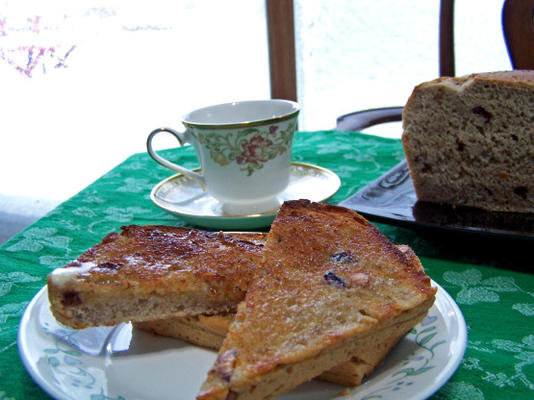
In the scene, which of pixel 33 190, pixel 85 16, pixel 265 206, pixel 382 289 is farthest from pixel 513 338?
pixel 85 16

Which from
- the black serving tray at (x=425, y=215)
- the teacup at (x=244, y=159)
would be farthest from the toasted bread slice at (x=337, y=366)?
the teacup at (x=244, y=159)

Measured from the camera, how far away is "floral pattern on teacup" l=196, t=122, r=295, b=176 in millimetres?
1542

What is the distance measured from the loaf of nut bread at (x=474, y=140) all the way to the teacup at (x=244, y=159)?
404 millimetres

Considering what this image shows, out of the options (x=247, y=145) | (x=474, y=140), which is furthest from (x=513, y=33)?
(x=247, y=145)

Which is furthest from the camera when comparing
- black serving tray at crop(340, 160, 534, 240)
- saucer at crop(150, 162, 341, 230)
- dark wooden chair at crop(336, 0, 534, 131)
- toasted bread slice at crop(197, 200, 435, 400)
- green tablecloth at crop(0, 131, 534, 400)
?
dark wooden chair at crop(336, 0, 534, 131)

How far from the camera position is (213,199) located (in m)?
1.73

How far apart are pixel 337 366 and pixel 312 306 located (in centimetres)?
10

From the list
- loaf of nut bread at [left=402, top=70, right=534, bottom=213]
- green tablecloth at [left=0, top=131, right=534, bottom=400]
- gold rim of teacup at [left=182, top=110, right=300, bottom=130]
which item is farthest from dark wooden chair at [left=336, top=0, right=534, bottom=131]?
gold rim of teacup at [left=182, top=110, right=300, bottom=130]

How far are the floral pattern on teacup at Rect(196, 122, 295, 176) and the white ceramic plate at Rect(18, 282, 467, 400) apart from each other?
67cm

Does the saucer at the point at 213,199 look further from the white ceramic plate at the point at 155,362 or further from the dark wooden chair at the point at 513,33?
the dark wooden chair at the point at 513,33

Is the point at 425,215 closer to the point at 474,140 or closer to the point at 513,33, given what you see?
the point at 474,140

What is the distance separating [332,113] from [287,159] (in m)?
3.25

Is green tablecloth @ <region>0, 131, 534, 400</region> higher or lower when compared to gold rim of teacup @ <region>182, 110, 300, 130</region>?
lower

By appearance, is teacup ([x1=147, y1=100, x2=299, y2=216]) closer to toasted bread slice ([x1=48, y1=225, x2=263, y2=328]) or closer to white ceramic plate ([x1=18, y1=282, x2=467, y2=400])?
toasted bread slice ([x1=48, y1=225, x2=263, y2=328])
